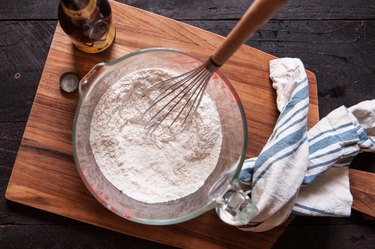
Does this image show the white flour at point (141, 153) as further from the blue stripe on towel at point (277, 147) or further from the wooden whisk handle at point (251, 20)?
the wooden whisk handle at point (251, 20)

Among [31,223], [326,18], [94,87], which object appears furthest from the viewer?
[326,18]

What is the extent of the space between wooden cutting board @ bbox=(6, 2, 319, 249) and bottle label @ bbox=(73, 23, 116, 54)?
0.05 feet

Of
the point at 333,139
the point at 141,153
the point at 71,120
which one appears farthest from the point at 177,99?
the point at 333,139

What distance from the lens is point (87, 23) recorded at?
2.62 ft

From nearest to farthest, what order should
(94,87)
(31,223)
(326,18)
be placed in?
(94,87) < (31,223) < (326,18)

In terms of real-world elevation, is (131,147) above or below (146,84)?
below

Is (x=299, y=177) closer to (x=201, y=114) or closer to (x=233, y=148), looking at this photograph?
(x=233, y=148)

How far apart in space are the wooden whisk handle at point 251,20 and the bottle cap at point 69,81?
1.41ft

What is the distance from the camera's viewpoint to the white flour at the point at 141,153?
2.86ft

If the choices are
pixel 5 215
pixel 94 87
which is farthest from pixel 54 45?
pixel 5 215

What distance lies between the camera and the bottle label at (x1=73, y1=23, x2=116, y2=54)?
0.86m

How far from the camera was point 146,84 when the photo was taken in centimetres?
89

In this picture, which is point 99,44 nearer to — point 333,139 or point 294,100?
point 294,100

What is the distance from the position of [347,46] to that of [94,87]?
732mm
